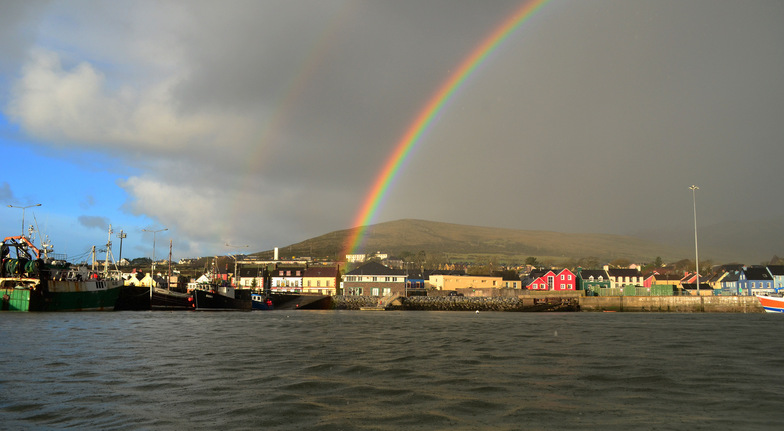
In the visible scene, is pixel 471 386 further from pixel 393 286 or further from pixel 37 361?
pixel 393 286

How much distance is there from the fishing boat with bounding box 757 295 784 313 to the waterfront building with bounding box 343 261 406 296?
189 ft

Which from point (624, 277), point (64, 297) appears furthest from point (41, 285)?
point (624, 277)

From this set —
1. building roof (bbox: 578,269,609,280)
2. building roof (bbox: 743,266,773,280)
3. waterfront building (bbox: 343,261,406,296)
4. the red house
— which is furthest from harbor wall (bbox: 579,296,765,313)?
building roof (bbox: 743,266,773,280)

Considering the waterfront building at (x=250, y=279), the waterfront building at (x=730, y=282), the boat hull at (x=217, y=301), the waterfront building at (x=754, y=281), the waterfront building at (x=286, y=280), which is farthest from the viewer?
the waterfront building at (x=250, y=279)

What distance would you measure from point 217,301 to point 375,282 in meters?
33.0

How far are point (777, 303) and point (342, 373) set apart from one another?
80.0 metres

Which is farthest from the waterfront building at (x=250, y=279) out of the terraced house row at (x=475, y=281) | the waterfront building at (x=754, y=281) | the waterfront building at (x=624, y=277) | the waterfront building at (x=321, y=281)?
the waterfront building at (x=754, y=281)

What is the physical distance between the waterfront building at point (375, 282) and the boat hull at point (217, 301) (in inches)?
923

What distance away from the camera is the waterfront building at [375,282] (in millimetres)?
108625

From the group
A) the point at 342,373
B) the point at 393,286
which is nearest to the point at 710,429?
the point at 342,373

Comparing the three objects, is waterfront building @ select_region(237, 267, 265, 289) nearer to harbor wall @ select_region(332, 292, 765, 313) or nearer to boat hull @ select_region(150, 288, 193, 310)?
harbor wall @ select_region(332, 292, 765, 313)

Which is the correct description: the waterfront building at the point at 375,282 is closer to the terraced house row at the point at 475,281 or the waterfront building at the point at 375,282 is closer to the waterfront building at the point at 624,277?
the terraced house row at the point at 475,281

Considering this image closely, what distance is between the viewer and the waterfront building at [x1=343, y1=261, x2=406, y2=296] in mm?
108625

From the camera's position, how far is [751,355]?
27250 mm
